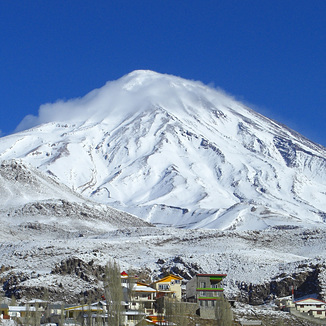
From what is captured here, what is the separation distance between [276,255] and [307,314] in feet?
128

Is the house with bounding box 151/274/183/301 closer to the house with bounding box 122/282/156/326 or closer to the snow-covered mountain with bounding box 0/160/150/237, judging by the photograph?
the house with bounding box 122/282/156/326

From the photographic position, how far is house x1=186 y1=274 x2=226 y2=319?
5585 centimetres

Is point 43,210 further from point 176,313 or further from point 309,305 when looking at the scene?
point 176,313

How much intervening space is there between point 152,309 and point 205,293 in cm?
407

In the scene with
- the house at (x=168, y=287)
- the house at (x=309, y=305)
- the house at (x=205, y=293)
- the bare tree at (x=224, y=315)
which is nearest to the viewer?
the bare tree at (x=224, y=315)

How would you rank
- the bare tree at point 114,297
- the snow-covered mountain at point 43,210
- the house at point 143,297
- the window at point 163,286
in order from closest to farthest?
the bare tree at point 114,297 < the house at point 143,297 < the window at point 163,286 < the snow-covered mountain at point 43,210

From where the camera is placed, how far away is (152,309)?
5784 centimetres

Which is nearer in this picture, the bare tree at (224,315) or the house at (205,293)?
the bare tree at (224,315)

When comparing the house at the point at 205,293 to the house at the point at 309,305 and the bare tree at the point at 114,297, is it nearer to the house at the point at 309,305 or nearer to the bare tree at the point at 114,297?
the house at the point at 309,305

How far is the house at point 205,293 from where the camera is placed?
55.8m

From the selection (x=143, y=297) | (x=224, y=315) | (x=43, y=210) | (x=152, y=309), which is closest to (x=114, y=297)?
(x=224, y=315)

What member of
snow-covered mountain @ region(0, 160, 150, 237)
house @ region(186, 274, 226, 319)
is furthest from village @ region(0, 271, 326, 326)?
snow-covered mountain @ region(0, 160, 150, 237)

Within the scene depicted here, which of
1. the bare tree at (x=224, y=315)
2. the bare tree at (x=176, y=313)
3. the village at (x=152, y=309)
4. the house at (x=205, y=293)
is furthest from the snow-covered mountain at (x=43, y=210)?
the bare tree at (x=224, y=315)

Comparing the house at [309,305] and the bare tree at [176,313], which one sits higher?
the house at [309,305]
